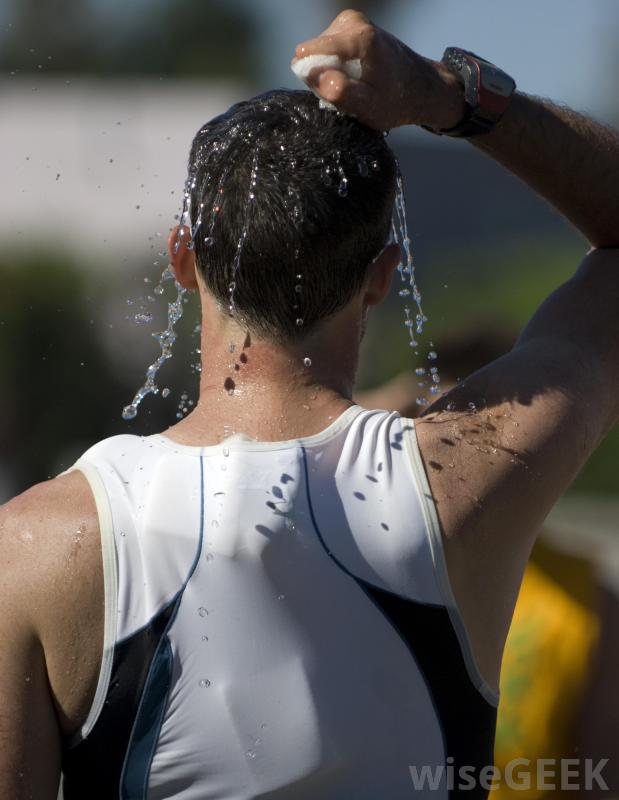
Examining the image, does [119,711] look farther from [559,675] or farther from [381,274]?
[559,675]

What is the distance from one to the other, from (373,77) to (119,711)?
1151 mm

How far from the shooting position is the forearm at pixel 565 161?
7.39 ft

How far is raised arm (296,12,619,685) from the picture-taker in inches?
70.8

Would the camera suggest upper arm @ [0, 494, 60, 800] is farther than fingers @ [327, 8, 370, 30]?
No

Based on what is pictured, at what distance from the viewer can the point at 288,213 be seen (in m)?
1.82

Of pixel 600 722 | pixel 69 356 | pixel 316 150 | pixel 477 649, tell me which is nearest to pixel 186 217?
pixel 316 150

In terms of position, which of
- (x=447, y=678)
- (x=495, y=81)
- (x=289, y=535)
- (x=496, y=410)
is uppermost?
(x=495, y=81)

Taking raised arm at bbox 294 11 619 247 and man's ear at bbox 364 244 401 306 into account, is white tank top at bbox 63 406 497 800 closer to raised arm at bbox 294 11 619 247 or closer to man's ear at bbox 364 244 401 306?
man's ear at bbox 364 244 401 306

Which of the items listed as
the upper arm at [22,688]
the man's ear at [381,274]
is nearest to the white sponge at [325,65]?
the man's ear at [381,274]

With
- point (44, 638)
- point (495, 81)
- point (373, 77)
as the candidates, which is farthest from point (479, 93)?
point (44, 638)

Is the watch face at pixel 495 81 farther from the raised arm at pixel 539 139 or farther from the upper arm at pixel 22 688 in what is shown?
the upper arm at pixel 22 688

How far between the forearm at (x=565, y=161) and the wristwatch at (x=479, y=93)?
0.15 feet

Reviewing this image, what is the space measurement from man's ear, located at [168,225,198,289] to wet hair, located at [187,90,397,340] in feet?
0.10

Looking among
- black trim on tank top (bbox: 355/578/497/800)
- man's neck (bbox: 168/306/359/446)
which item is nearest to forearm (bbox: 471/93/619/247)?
man's neck (bbox: 168/306/359/446)
